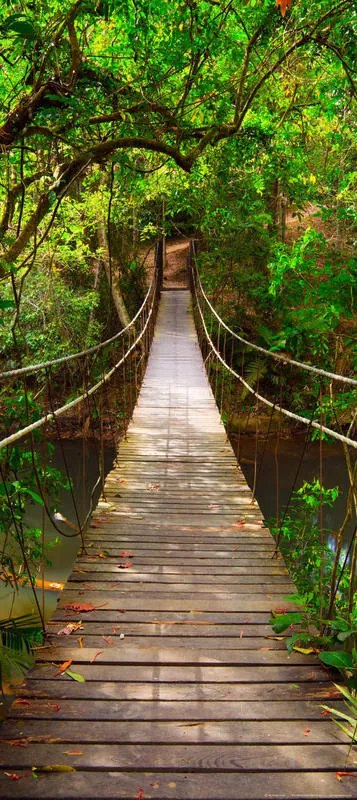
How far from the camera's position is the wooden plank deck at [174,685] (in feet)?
4.03

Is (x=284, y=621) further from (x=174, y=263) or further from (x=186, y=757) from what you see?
(x=174, y=263)

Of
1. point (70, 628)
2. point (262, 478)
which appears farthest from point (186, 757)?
point (262, 478)

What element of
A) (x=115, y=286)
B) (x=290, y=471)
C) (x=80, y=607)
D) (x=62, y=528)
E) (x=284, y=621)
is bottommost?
(x=62, y=528)

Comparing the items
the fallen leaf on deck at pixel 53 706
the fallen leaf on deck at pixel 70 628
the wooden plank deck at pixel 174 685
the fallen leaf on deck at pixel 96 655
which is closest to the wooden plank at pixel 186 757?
the wooden plank deck at pixel 174 685

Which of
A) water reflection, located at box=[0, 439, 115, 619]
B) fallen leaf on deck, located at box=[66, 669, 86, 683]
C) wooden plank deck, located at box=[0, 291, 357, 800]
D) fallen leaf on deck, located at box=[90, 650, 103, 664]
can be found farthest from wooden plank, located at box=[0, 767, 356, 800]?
water reflection, located at box=[0, 439, 115, 619]

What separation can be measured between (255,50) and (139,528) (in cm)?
345

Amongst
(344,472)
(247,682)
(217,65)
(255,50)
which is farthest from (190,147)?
(344,472)

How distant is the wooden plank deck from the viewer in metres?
1.23

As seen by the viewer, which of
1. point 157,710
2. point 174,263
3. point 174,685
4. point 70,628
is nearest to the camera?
point 157,710

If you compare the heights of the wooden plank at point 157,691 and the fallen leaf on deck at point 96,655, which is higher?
the wooden plank at point 157,691

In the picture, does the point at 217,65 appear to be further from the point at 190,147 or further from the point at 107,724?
the point at 107,724

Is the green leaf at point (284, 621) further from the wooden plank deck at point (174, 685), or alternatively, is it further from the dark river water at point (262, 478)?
the dark river water at point (262, 478)

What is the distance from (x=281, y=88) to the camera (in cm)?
530

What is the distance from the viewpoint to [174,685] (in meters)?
1.58
